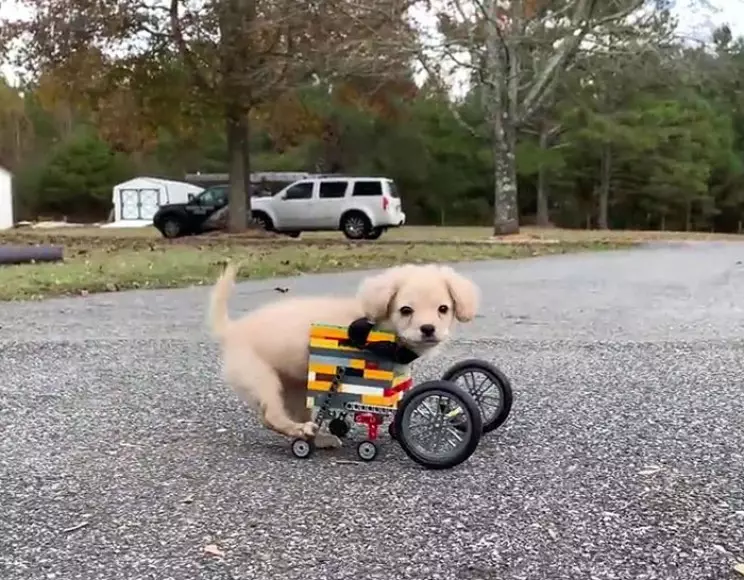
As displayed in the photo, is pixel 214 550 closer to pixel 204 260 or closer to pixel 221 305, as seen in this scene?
pixel 221 305

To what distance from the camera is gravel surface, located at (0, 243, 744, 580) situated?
2.13 meters

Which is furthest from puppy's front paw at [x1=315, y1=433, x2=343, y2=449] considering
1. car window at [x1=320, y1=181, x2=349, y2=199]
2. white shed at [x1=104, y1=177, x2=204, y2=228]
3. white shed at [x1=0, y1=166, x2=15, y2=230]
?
white shed at [x1=0, y1=166, x2=15, y2=230]

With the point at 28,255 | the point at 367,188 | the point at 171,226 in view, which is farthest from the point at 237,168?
the point at 28,255

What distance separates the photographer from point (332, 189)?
2034cm

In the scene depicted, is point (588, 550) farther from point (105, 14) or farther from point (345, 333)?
point (105, 14)

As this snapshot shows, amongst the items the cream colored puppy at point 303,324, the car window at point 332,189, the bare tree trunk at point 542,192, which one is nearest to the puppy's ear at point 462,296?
the cream colored puppy at point 303,324

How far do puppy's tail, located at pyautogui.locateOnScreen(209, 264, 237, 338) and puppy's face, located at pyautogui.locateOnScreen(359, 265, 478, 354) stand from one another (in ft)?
1.54

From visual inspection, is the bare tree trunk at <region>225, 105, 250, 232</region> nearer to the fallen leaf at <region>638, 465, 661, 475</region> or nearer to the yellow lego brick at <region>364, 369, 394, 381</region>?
the yellow lego brick at <region>364, 369, 394, 381</region>

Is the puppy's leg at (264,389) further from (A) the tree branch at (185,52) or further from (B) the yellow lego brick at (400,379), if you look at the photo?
(A) the tree branch at (185,52)

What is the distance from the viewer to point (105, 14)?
18531mm

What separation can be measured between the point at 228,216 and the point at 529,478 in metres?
18.3

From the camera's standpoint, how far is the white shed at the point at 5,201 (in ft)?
119

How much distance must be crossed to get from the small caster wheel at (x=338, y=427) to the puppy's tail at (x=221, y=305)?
452 mm

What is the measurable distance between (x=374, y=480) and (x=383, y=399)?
0.26m
